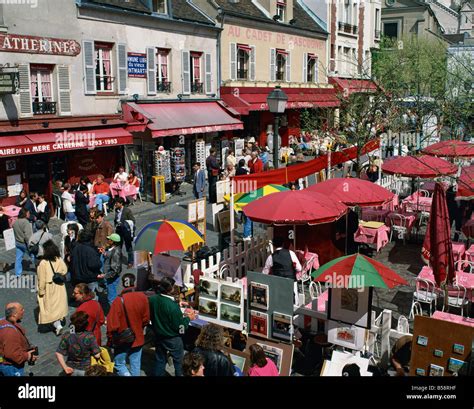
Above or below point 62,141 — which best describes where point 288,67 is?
above

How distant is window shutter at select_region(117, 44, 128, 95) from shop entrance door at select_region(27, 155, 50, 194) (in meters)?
4.20

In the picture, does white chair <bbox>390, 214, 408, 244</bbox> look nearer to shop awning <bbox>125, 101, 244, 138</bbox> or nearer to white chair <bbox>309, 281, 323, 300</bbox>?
white chair <bbox>309, 281, 323, 300</bbox>

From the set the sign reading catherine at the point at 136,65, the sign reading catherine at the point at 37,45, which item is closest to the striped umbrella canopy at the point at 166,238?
the sign reading catherine at the point at 37,45

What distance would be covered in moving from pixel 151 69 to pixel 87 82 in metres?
3.44

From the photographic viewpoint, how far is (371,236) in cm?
1361

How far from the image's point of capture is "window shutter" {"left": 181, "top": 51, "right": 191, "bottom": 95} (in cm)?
2342

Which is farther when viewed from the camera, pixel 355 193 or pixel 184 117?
pixel 184 117

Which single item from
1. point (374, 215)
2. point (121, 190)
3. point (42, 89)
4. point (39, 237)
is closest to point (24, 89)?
point (42, 89)

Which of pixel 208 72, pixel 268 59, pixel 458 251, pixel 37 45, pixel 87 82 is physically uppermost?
pixel 268 59

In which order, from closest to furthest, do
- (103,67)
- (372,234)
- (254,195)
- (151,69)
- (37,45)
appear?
(254,195)
(372,234)
(37,45)
(103,67)
(151,69)

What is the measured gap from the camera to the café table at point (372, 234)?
44.4ft

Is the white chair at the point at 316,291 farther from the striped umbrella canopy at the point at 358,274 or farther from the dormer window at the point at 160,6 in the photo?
the dormer window at the point at 160,6

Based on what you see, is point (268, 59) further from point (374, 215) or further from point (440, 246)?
point (440, 246)

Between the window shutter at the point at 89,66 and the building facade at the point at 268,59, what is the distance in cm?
830
